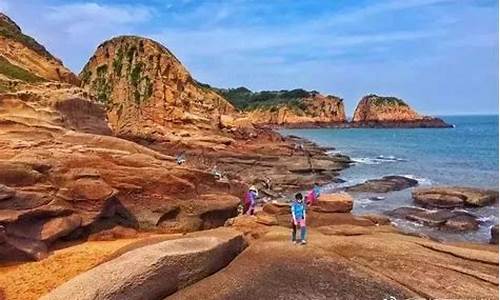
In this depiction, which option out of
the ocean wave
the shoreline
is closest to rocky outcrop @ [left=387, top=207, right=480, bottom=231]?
the shoreline

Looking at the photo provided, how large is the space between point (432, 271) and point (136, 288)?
908cm

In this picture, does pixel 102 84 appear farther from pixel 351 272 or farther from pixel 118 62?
pixel 351 272

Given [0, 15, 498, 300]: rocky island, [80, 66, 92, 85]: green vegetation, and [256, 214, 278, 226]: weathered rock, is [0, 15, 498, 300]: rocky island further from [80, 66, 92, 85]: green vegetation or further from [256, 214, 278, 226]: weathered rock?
[80, 66, 92, 85]: green vegetation

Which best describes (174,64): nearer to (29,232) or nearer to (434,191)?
(434,191)

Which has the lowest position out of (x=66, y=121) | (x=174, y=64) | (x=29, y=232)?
(x=29, y=232)

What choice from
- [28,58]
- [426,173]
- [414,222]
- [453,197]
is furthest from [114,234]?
[426,173]

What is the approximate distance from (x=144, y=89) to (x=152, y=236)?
58.1m

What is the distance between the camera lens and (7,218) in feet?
60.5

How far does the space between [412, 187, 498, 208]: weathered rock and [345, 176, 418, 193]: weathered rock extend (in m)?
5.74

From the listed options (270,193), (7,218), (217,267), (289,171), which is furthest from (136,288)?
(289,171)

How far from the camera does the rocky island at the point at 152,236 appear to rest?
15203mm

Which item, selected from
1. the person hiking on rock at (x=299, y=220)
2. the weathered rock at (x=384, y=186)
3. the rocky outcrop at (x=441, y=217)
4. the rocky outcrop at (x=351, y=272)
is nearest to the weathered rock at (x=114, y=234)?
the rocky outcrop at (x=351, y=272)

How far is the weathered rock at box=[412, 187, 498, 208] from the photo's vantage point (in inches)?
1624

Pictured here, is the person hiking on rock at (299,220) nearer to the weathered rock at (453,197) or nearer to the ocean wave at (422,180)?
the weathered rock at (453,197)
